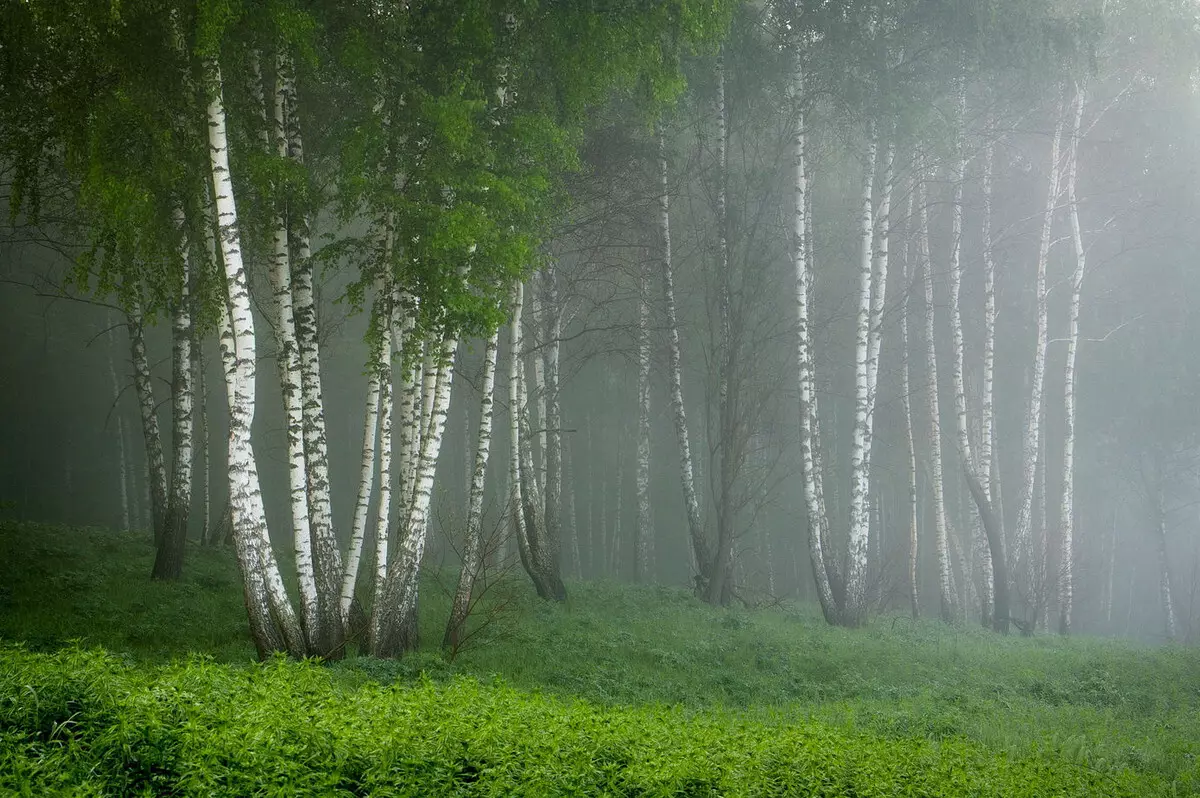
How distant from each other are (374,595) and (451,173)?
5.00 metres

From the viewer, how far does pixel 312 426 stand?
11500 millimetres

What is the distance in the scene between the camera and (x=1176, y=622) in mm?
34219

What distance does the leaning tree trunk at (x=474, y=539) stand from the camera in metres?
12.6

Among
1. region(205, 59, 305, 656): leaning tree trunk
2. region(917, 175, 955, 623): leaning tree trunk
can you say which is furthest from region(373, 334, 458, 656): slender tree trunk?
region(917, 175, 955, 623): leaning tree trunk

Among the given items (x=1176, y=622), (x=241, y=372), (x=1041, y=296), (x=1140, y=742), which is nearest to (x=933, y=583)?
(x=1176, y=622)

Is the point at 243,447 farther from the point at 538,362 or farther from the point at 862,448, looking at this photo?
the point at 862,448

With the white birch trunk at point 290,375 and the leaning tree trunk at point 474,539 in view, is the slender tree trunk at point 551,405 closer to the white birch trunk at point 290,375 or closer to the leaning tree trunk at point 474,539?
the leaning tree trunk at point 474,539

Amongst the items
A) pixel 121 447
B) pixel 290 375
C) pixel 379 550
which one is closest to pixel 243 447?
pixel 290 375

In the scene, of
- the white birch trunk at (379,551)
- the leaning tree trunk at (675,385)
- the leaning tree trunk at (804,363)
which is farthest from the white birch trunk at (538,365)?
the white birch trunk at (379,551)

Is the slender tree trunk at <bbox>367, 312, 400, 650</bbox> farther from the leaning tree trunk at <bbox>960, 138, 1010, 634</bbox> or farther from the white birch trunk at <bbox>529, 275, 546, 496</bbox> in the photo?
the leaning tree trunk at <bbox>960, 138, 1010, 634</bbox>

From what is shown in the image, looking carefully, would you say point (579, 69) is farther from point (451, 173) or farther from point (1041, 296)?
point (1041, 296)

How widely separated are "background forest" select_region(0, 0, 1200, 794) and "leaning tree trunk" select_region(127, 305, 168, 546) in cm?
6

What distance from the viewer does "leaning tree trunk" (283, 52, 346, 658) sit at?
11430 millimetres

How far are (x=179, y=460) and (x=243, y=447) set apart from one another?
19.6 ft
